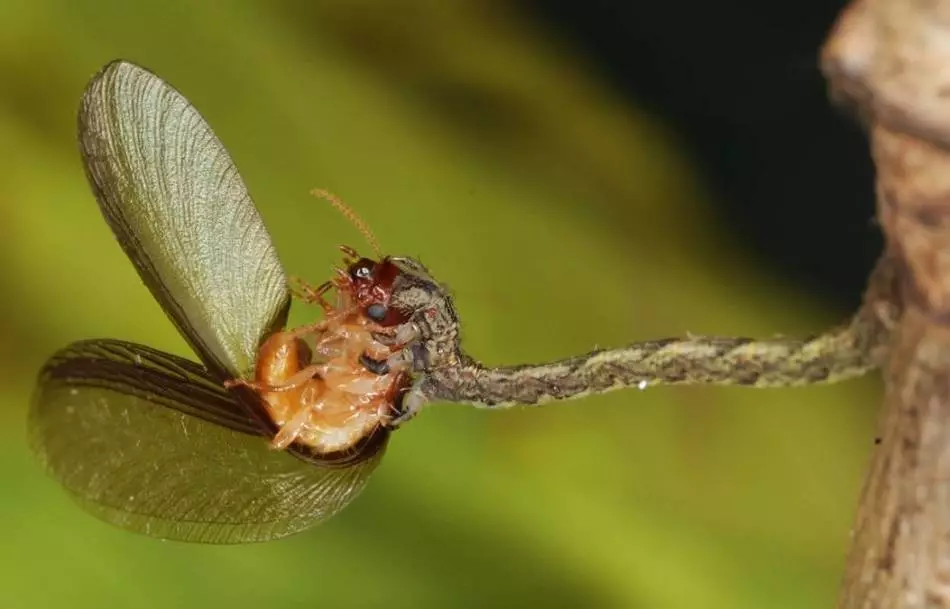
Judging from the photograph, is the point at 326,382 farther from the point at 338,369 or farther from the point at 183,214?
the point at 183,214

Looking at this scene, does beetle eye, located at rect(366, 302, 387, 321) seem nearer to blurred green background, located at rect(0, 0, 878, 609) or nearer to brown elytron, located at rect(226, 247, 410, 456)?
brown elytron, located at rect(226, 247, 410, 456)

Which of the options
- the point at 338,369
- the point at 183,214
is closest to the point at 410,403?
the point at 338,369

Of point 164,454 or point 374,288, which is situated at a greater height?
point 374,288

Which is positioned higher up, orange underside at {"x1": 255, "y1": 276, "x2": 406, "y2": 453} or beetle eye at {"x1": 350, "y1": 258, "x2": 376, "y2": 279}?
beetle eye at {"x1": 350, "y1": 258, "x2": 376, "y2": 279}

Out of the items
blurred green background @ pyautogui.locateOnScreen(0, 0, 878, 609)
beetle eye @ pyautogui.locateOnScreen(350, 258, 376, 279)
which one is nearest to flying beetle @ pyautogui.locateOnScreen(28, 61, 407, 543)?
beetle eye @ pyautogui.locateOnScreen(350, 258, 376, 279)

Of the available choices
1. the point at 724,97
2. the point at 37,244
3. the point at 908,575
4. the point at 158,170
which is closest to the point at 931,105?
the point at 908,575

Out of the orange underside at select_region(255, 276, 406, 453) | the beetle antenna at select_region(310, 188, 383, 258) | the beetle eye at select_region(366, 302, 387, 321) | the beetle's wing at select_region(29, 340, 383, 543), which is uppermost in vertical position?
the beetle antenna at select_region(310, 188, 383, 258)

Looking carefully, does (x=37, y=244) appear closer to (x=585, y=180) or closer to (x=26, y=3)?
(x=26, y=3)
